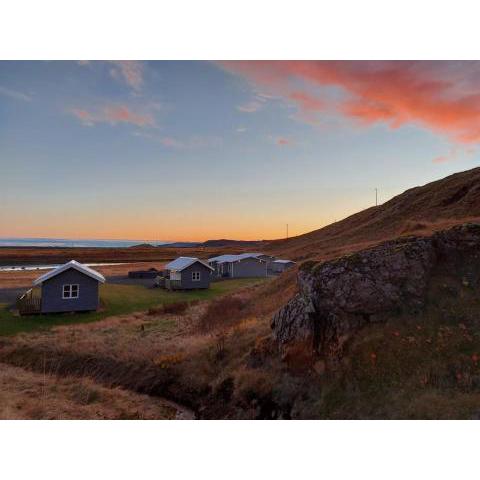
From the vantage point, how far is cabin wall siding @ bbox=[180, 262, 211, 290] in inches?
1549

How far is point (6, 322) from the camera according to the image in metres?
22.9

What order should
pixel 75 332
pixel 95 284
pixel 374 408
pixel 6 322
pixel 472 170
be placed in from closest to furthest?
1. pixel 374 408
2. pixel 75 332
3. pixel 6 322
4. pixel 95 284
5. pixel 472 170

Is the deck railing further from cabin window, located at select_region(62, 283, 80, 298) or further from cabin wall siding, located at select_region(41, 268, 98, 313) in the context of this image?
cabin window, located at select_region(62, 283, 80, 298)

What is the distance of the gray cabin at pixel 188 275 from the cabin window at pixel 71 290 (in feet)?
42.0

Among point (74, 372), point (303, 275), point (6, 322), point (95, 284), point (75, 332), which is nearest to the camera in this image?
point (303, 275)

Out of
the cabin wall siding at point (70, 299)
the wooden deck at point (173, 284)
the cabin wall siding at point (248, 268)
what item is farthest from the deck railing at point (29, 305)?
the cabin wall siding at point (248, 268)

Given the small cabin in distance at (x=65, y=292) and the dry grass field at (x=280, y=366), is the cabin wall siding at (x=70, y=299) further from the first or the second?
the dry grass field at (x=280, y=366)

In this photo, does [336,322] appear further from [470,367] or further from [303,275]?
[470,367]

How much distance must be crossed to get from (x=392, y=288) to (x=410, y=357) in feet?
7.71

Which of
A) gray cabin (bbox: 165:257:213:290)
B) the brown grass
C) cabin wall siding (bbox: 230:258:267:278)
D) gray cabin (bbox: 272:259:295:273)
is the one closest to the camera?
the brown grass

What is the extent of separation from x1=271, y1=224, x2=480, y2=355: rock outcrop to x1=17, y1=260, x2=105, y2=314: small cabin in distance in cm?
2019

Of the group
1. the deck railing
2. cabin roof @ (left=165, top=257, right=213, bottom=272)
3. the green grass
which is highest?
cabin roof @ (left=165, top=257, right=213, bottom=272)

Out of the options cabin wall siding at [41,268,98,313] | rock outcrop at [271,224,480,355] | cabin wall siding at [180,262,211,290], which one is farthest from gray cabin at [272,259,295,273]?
rock outcrop at [271,224,480,355]

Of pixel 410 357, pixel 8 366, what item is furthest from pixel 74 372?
pixel 410 357
